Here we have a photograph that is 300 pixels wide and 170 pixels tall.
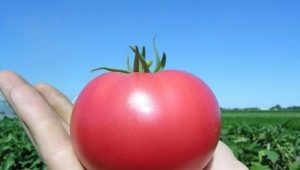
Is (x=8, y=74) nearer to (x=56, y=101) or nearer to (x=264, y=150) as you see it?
(x=56, y=101)

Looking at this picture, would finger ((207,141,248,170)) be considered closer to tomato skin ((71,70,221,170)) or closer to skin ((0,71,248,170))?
skin ((0,71,248,170))

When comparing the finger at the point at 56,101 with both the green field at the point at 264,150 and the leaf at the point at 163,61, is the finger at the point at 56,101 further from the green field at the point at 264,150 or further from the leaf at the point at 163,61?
the green field at the point at 264,150

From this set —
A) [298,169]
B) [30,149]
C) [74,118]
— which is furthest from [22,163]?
[74,118]

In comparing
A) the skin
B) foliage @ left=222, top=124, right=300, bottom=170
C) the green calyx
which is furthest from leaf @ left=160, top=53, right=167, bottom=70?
foliage @ left=222, top=124, right=300, bottom=170

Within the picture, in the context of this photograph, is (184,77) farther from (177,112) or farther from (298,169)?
(298,169)

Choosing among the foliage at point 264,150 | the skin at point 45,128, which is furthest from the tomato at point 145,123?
the foliage at point 264,150
